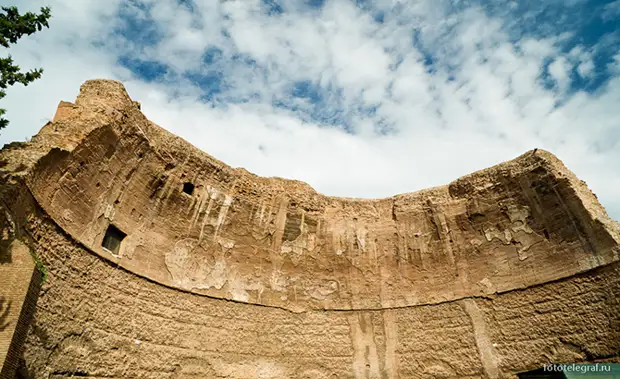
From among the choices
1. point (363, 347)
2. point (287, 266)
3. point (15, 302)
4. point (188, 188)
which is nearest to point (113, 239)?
point (188, 188)

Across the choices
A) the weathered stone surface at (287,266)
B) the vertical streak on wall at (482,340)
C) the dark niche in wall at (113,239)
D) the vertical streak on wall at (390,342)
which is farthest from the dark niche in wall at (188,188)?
the vertical streak on wall at (482,340)

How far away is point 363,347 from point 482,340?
3066 millimetres

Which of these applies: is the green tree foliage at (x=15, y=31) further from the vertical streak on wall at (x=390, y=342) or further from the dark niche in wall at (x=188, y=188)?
the vertical streak on wall at (x=390, y=342)

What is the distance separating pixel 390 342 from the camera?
495 inches

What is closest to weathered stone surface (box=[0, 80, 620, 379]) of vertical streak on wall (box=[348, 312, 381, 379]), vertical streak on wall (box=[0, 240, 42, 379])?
vertical streak on wall (box=[348, 312, 381, 379])

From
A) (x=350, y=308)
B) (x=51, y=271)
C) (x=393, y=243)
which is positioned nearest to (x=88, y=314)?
(x=51, y=271)

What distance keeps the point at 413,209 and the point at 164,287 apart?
7.18m

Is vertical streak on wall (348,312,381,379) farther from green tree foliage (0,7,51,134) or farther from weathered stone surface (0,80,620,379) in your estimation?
green tree foliage (0,7,51,134)

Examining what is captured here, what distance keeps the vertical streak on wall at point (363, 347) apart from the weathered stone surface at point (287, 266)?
28mm

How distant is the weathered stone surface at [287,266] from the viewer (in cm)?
914

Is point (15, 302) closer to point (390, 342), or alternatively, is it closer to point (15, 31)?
point (15, 31)

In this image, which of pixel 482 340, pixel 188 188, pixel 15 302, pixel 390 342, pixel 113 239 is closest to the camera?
pixel 15 302

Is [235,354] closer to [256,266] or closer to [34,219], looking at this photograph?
[256,266]

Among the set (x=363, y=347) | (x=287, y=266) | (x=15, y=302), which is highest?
(x=287, y=266)
